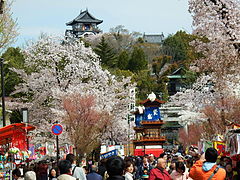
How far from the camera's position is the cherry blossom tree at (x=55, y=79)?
123ft

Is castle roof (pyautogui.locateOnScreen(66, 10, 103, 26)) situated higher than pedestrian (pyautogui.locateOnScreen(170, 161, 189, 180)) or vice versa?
castle roof (pyautogui.locateOnScreen(66, 10, 103, 26))

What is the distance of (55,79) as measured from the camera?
124 ft

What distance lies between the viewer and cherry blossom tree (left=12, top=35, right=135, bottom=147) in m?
37.4

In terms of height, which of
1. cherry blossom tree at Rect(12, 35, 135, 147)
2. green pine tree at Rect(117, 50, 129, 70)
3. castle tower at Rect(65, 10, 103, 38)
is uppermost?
castle tower at Rect(65, 10, 103, 38)

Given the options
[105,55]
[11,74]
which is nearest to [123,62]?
[105,55]

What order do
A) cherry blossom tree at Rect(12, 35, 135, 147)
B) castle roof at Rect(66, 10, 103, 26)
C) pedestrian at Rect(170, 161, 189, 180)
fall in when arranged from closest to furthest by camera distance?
pedestrian at Rect(170, 161, 189, 180) → cherry blossom tree at Rect(12, 35, 135, 147) → castle roof at Rect(66, 10, 103, 26)

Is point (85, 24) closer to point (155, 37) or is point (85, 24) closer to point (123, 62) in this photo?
point (155, 37)

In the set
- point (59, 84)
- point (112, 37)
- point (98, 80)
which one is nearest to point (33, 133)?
point (59, 84)

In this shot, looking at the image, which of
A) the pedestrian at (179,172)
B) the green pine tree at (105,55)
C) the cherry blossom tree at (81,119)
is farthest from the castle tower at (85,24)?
the pedestrian at (179,172)

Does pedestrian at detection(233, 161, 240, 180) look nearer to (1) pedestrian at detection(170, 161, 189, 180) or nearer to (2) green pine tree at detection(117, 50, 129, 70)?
(1) pedestrian at detection(170, 161, 189, 180)

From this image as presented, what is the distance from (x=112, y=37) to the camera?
109 metres

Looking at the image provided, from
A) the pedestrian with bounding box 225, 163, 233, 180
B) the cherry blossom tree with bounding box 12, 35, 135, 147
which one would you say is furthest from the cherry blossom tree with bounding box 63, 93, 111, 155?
the pedestrian with bounding box 225, 163, 233, 180

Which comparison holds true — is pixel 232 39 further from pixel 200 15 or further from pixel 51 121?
pixel 51 121

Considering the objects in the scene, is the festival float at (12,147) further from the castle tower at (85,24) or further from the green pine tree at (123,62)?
the castle tower at (85,24)
